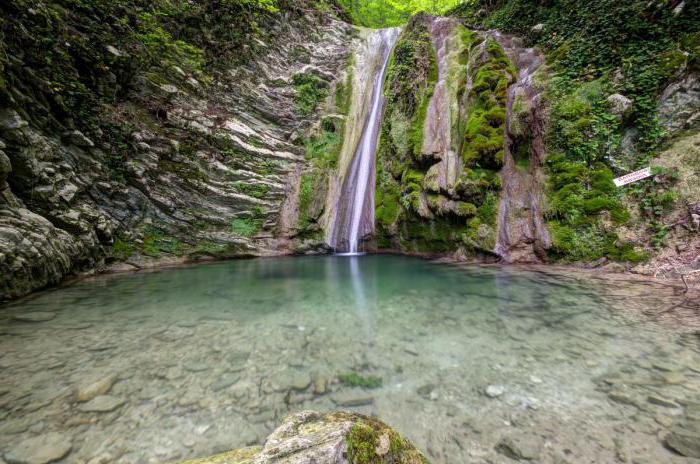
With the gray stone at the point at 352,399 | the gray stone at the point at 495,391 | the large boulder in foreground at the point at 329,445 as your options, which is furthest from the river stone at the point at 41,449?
the gray stone at the point at 495,391

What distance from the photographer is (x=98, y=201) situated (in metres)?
7.23

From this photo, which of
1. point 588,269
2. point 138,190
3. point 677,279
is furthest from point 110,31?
point 677,279

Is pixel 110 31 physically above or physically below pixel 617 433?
above

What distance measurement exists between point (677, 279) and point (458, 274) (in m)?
3.38

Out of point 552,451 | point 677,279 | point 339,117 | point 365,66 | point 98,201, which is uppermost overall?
point 365,66

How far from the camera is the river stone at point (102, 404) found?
213cm

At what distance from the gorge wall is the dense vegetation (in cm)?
4

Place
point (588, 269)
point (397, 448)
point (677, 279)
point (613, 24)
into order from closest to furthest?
point (397, 448), point (677, 279), point (588, 269), point (613, 24)

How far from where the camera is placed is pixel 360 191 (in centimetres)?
1130

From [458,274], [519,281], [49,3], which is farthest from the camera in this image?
[49,3]

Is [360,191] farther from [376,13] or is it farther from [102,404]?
[376,13]

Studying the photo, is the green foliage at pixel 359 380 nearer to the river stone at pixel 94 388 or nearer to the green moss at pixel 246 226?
the river stone at pixel 94 388

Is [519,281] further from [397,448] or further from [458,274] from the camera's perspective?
[397,448]

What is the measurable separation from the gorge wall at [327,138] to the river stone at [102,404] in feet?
13.2
